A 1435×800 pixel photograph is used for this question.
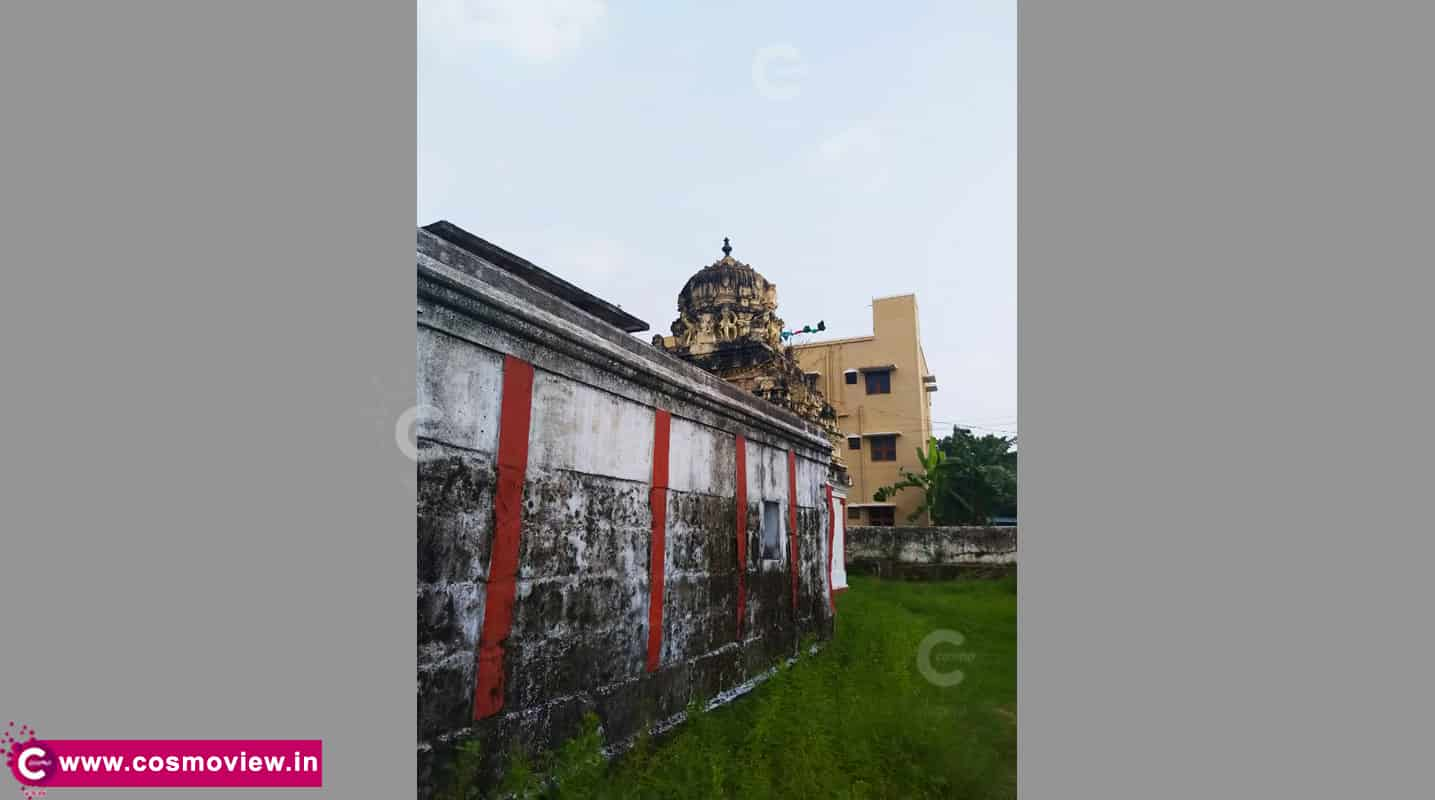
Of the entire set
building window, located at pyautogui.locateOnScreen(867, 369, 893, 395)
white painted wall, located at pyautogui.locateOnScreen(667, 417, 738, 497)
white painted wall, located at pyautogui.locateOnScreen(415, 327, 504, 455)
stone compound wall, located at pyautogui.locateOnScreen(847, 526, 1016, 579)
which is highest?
building window, located at pyautogui.locateOnScreen(867, 369, 893, 395)

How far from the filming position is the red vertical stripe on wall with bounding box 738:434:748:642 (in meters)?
6.18

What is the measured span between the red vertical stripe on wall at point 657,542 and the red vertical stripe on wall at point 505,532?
1.35 meters

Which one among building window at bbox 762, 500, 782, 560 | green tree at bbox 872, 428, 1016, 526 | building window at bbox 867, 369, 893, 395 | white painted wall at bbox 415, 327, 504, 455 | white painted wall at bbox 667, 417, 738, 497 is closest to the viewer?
white painted wall at bbox 415, 327, 504, 455

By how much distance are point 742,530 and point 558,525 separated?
8.75 ft

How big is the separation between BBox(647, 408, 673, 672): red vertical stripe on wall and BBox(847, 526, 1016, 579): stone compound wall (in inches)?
483

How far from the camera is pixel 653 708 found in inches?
188

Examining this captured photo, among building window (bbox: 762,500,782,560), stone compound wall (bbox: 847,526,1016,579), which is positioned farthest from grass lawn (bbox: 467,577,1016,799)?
stone compound wall (bbox: 847,526,1016,579)

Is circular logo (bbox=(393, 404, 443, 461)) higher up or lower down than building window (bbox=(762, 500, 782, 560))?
higher up

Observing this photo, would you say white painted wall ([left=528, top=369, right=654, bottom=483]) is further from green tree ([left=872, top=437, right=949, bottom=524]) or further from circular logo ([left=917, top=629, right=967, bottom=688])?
green tree ([left=872, top=437, right=949, bottom=524])
